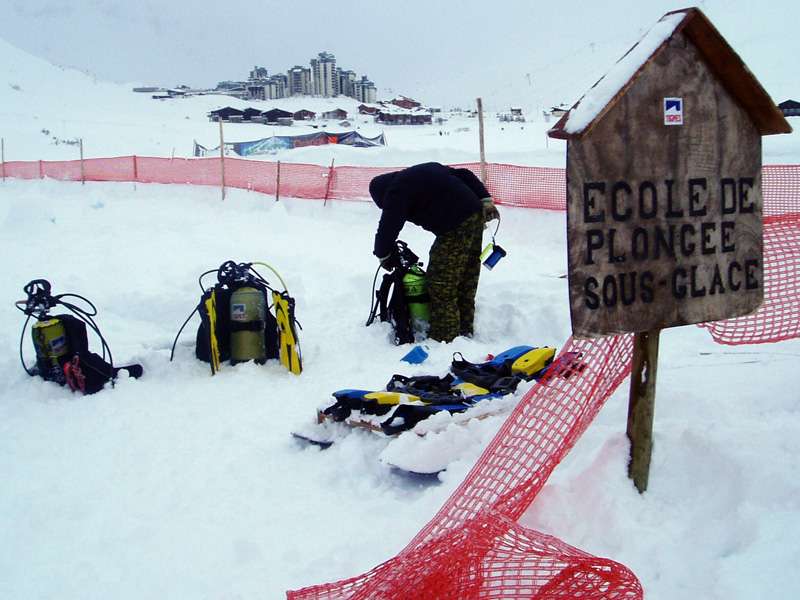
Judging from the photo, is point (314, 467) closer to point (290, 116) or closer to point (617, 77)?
point (617, 77)

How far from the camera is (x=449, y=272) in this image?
604 cm

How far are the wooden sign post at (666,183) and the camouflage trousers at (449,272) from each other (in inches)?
141

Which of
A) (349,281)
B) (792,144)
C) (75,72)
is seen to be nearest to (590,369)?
(349,281)

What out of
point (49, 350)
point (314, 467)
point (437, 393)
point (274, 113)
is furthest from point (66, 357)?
point (274, 113)

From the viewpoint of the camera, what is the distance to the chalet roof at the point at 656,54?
2213mm

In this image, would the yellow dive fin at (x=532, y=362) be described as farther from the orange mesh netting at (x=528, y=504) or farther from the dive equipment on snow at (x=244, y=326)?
the dive equipment on snow at (x=244, y=326)

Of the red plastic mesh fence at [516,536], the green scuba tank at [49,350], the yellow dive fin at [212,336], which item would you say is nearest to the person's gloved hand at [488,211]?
the yellow dive fin at [212,336]

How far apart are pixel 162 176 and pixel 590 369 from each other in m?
20.2

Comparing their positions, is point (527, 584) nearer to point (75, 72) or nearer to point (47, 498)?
point (47, 498)

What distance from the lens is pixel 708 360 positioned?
15.1 feet

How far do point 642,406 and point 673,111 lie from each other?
1.14 meters

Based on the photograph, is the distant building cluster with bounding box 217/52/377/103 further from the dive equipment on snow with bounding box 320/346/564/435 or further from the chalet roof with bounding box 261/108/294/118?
the dive equipment on snow with bounding box 320/346/564/435

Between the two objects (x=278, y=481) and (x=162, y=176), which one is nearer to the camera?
(x=278, y=481)

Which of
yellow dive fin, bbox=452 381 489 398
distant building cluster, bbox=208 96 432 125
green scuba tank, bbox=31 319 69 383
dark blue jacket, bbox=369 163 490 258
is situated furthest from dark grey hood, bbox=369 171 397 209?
distant building cluster, bbox=208 96 432 125
